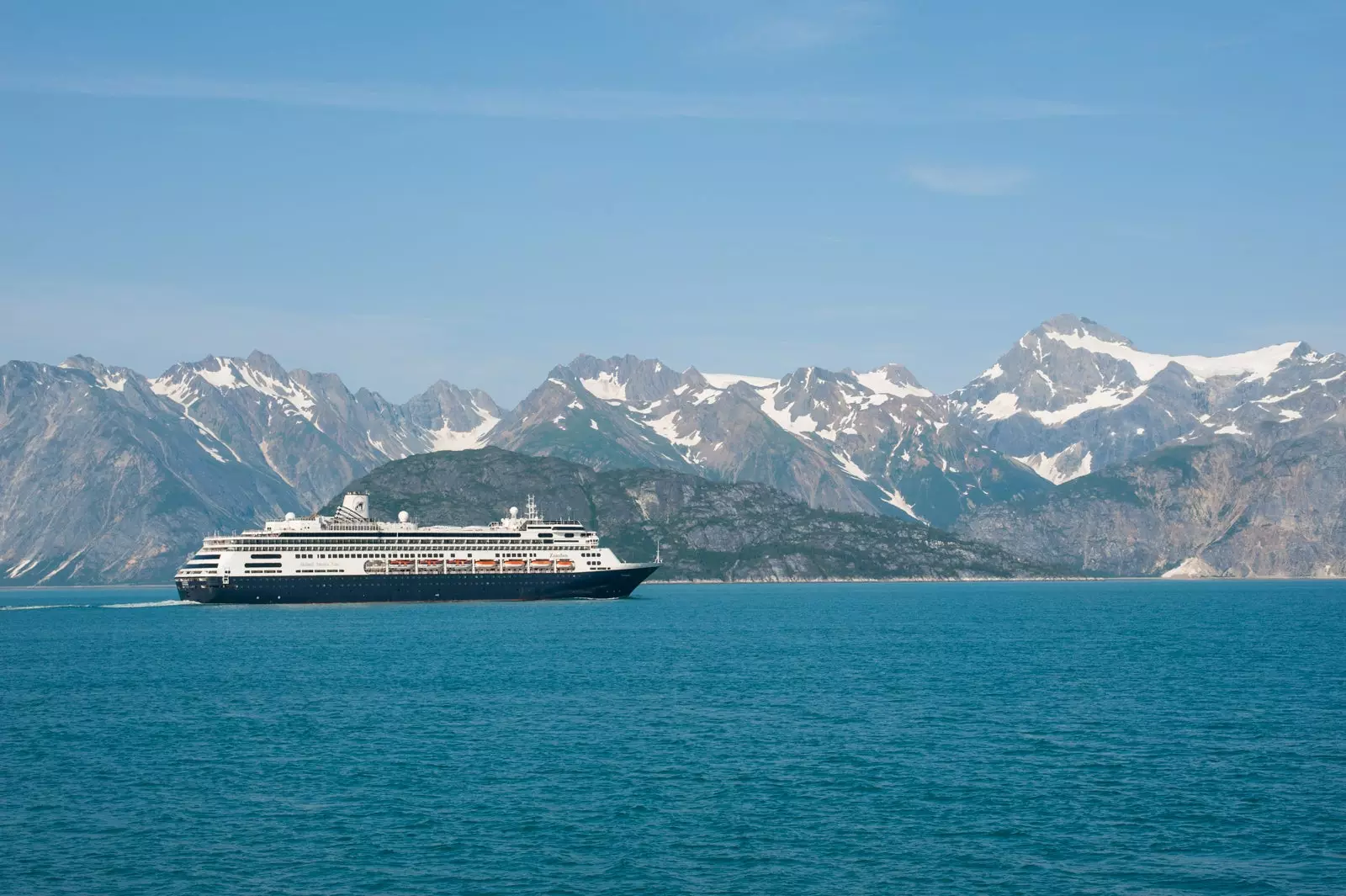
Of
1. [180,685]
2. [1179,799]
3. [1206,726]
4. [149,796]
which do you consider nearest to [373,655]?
[180,685]

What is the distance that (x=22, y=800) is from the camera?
6469 centimetres

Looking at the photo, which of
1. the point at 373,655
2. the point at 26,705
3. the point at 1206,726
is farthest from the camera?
the point at 373,655

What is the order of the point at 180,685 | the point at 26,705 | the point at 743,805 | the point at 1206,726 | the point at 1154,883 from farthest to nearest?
the point at 180,685 → the point at 26,705 → the point at 1206,726 → the point at 743,805 → the point at 1154,883

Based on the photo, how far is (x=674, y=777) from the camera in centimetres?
7069

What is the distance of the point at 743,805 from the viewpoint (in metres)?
64.0

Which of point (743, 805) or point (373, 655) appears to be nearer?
point (743, 805)

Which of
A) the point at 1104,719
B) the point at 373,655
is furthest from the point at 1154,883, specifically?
the point at 373,655

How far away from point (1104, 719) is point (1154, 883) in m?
39.6

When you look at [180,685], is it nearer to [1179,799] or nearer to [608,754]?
[608,754]

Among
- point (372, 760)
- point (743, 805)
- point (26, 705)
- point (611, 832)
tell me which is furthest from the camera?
point (26, 705)

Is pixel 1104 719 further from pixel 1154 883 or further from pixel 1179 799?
pixel 1154 883

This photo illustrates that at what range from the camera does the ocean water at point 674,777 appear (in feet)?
175

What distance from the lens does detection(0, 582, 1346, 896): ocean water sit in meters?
53.5

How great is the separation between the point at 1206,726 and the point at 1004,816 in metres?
30.2
